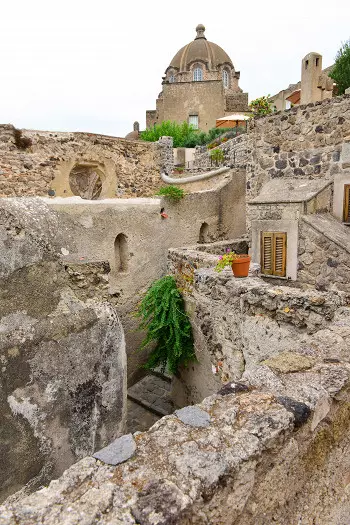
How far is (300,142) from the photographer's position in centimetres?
838

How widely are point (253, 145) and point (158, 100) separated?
27.7 m

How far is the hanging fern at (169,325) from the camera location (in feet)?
20.0

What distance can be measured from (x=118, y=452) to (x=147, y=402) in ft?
19.1

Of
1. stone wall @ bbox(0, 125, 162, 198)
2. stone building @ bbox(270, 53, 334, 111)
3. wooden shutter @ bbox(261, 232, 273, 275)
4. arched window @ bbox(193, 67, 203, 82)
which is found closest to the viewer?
stone wall @ bbox(0, 125, 162, 198)

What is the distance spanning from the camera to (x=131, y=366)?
7.72 meters

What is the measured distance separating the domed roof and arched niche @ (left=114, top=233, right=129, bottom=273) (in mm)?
35346

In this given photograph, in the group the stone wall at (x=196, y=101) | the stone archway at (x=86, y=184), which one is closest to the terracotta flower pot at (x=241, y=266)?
the stone archway at (x=86, y=184)

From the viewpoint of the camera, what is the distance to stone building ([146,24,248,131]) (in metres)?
30.4

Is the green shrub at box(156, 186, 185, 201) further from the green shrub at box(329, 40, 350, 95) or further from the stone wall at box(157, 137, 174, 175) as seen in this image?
the green shrub at box(329, 40, 350, 95)

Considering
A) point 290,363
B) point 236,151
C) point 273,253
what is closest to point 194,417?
point 290,363

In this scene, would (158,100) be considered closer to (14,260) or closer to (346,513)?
(14,260)

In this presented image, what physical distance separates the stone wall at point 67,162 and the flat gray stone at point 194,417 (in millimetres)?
7155

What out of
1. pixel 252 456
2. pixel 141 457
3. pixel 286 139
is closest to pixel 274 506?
pixel 252 456

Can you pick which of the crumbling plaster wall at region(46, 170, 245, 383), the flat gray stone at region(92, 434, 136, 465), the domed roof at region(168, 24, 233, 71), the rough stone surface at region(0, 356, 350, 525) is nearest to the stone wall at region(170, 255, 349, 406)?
the rough stone surface at region(0, 356, 350, 525)
